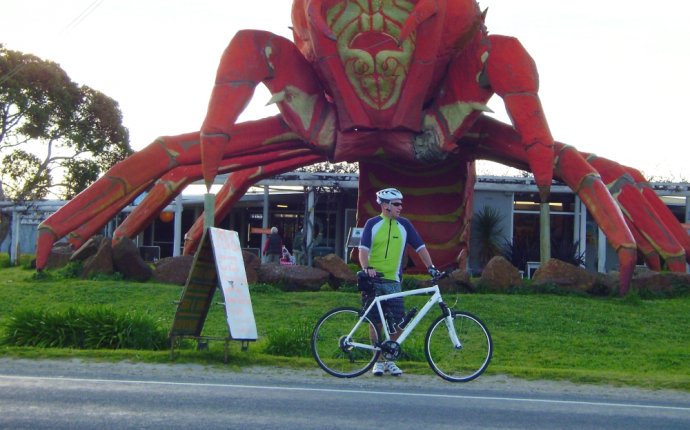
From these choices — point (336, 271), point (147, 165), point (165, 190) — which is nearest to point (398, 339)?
point (336, 271)

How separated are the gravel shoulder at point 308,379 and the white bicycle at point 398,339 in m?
0.15

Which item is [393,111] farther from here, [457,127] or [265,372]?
[265,372]

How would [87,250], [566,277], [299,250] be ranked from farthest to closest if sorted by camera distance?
[299,250]
[87,250]
[566,277]

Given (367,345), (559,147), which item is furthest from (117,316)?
(559,147)

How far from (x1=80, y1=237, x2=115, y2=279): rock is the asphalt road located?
9272 mm

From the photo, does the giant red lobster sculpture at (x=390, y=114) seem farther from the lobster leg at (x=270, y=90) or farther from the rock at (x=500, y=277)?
the rock at (x=500, y=277)

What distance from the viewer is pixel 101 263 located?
1948cm

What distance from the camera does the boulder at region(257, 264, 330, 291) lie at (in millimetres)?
18656

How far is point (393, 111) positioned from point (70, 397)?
37.0ft

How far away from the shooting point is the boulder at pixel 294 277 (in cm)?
1866

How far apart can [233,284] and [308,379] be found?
158 centimetres

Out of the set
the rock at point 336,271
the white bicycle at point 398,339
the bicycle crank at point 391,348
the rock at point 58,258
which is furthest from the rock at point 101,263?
the bicycle crank at point 391,348

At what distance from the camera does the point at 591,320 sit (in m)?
15.2

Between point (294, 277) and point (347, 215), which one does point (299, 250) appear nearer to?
point (347, 215)
